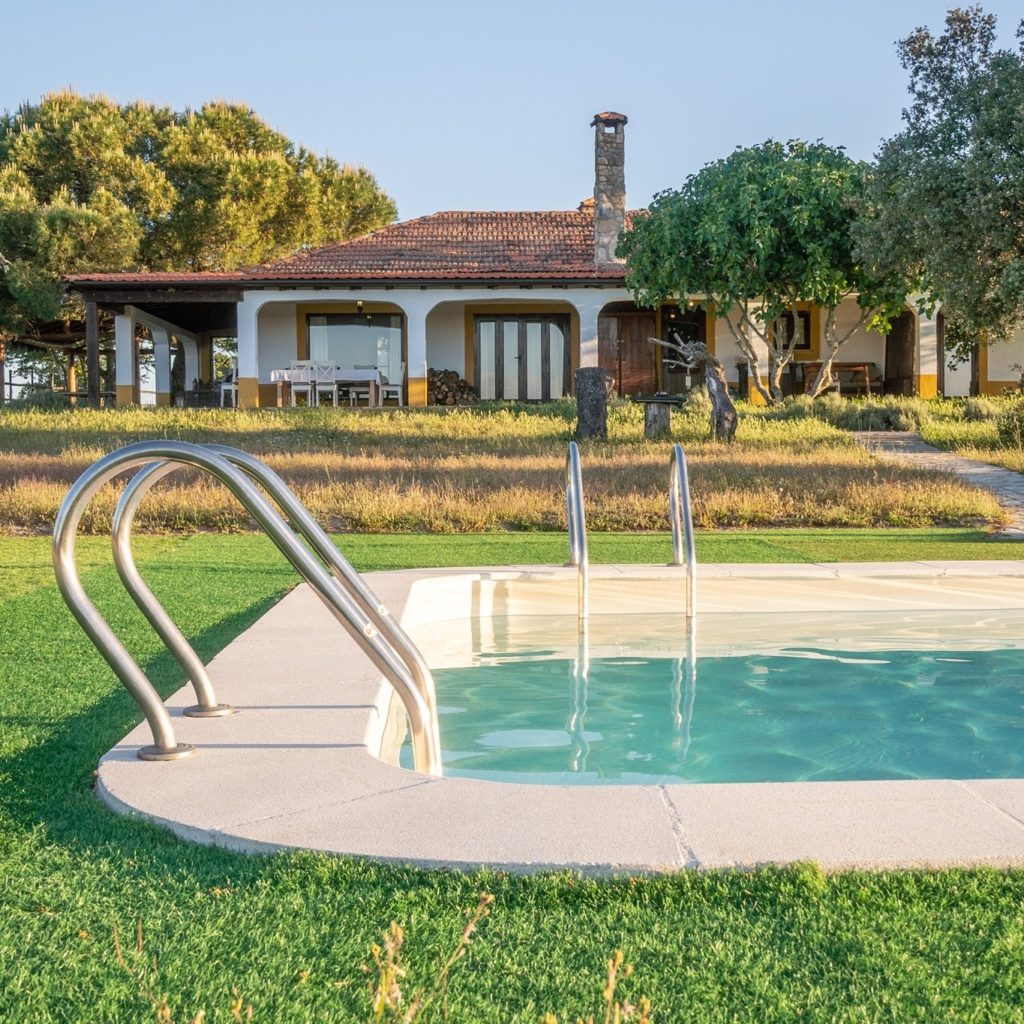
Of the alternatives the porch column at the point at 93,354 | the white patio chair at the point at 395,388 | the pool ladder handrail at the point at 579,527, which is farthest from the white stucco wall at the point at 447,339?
the pool ladder handrail at the point at 579,527

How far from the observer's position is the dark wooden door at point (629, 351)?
27.1m

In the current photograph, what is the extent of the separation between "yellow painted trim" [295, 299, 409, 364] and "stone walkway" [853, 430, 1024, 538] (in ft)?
38.9

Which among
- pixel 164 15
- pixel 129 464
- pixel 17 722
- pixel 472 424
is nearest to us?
pixel 129 464

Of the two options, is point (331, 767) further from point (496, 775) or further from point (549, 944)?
point (496, 775)

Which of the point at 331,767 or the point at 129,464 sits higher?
the point at 129,464

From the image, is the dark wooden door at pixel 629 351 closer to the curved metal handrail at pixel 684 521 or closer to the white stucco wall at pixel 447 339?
the white stucco wall at pixel 447 339

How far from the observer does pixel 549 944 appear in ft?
7.32


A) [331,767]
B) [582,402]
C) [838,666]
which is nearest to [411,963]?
[331,767]

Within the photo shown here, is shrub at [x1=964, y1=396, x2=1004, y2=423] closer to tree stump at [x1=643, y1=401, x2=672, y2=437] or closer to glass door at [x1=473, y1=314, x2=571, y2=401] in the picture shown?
tree stump at [x1=643, y1=401, x2=672, y2=437]

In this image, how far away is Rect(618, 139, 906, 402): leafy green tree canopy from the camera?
764 inches

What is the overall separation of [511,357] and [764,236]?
30.1 feet

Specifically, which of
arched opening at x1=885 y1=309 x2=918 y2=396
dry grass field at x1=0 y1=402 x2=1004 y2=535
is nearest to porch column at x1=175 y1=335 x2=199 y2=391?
dry grass field at x1=0 y1=402 x2=1004 y2=535

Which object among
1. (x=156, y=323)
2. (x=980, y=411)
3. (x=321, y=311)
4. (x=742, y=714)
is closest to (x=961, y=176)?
(x=980, y=411)

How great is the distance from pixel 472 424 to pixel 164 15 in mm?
7741
